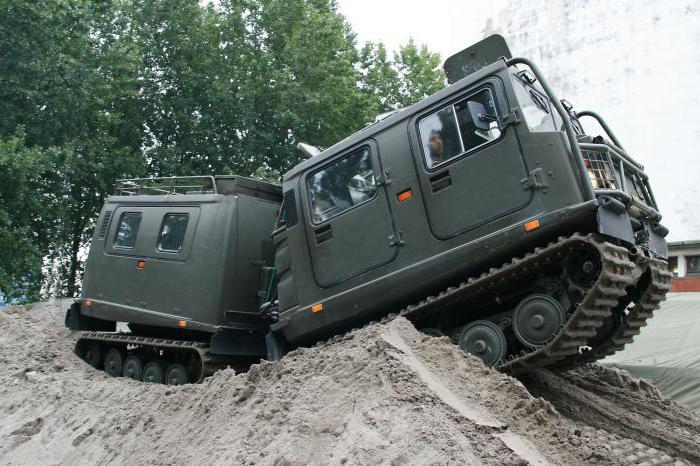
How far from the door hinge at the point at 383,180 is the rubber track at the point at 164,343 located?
3.48 metres

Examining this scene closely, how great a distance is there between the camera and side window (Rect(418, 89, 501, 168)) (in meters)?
6.90

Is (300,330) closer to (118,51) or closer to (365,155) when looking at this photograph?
(365,155)

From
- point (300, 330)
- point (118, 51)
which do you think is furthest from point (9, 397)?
point (118, 51)

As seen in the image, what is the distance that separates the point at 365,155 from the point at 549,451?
152 inches

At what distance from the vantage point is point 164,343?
32.5ft

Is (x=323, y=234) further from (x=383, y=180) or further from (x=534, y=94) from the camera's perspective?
(x=534, y=94)

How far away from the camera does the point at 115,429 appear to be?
7.45 m

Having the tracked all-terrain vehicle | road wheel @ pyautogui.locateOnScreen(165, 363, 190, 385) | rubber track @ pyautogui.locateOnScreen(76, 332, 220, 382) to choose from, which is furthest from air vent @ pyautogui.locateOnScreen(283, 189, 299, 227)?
road wheel @ pyautogui.locateOnScreen(165, 363, 190, 385)

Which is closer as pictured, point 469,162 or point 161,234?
point 469,162

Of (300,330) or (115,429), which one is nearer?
(115,429)

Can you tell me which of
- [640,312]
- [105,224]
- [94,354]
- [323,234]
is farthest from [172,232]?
[640,312]

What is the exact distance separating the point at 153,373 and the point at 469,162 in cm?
578

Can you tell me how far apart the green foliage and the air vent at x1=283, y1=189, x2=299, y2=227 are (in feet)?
38.8

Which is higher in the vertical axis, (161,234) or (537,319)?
(161,234)
